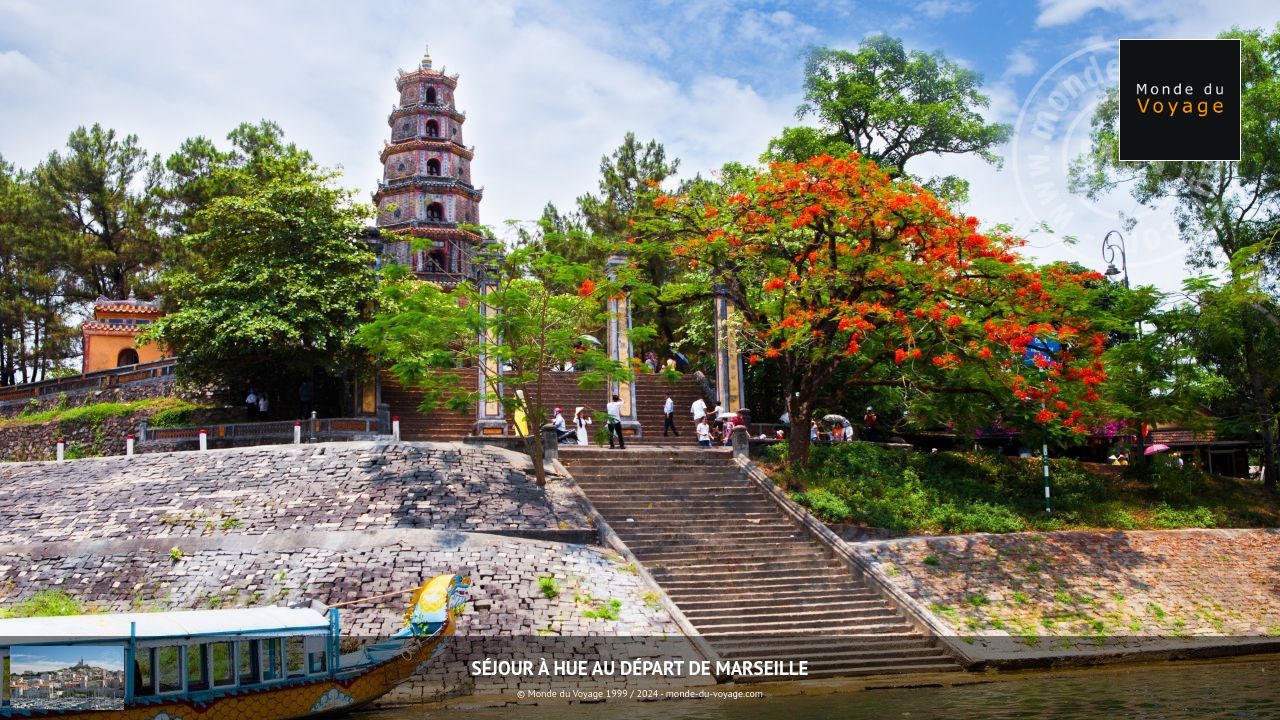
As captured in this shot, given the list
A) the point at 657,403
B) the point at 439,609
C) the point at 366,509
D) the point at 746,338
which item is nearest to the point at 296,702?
the point at 439,609

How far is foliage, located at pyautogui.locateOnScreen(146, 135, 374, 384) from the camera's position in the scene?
26.5m

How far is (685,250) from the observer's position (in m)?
24.1

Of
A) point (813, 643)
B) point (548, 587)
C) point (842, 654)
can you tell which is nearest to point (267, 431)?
point (548, 587)

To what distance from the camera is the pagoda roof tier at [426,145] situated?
48812 mm

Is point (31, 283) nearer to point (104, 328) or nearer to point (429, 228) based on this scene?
point (104, 328)

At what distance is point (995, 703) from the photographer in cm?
1427

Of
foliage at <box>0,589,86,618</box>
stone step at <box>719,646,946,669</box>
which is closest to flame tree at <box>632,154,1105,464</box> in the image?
stone step at <box>719,646,946,669</box>

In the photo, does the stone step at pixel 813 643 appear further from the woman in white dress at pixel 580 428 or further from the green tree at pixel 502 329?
the woman in white dress at pixel 580 428

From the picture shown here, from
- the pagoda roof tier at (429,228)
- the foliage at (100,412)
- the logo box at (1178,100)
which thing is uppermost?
the pagoda roof tier at (429,228)

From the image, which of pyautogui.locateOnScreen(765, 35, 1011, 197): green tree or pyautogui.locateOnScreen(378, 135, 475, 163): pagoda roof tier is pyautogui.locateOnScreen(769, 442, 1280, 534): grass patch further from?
pyautogui.locateOnScreen(378, 135, 475, 163): pagoda roof tier

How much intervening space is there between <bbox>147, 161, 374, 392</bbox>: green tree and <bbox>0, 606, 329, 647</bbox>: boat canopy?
13.0 metres

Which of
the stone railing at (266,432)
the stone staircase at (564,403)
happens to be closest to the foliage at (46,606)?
the stone railing at (266,432)

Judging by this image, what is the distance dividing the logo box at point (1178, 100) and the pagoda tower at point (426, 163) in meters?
36.0

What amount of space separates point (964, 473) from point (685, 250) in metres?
8.57
